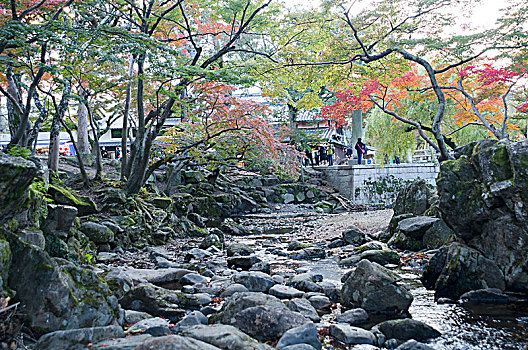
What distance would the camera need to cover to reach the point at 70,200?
7.75m

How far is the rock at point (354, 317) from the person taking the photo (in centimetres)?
443

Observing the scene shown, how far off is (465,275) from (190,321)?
3.81 meters

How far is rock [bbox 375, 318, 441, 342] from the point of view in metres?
3.90

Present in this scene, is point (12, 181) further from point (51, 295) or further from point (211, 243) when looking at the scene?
point (211, 243)

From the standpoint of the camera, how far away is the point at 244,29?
9938 mm

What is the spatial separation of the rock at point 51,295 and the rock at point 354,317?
8.24 ft

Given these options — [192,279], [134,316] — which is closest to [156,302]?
[134,316]

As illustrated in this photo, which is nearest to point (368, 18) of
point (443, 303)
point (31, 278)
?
point (443, 303)

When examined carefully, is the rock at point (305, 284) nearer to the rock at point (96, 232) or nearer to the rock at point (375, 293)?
the rock at point (375, 293)

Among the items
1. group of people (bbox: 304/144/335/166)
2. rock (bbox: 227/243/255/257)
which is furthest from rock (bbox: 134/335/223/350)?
group of people (bbox: 304/144/335/166)

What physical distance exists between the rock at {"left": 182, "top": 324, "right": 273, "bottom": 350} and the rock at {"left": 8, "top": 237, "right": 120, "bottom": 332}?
0.97 metres

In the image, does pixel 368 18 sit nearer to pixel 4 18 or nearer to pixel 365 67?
pixel 365 67

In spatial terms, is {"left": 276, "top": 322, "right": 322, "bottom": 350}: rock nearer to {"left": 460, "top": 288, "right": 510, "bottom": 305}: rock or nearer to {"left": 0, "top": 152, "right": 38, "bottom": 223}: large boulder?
{"left": 460, "top": 288, "right": 510, "bottom": 305}: rock

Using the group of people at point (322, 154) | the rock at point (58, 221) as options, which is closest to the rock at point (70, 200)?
the rock at point (58, 221)
